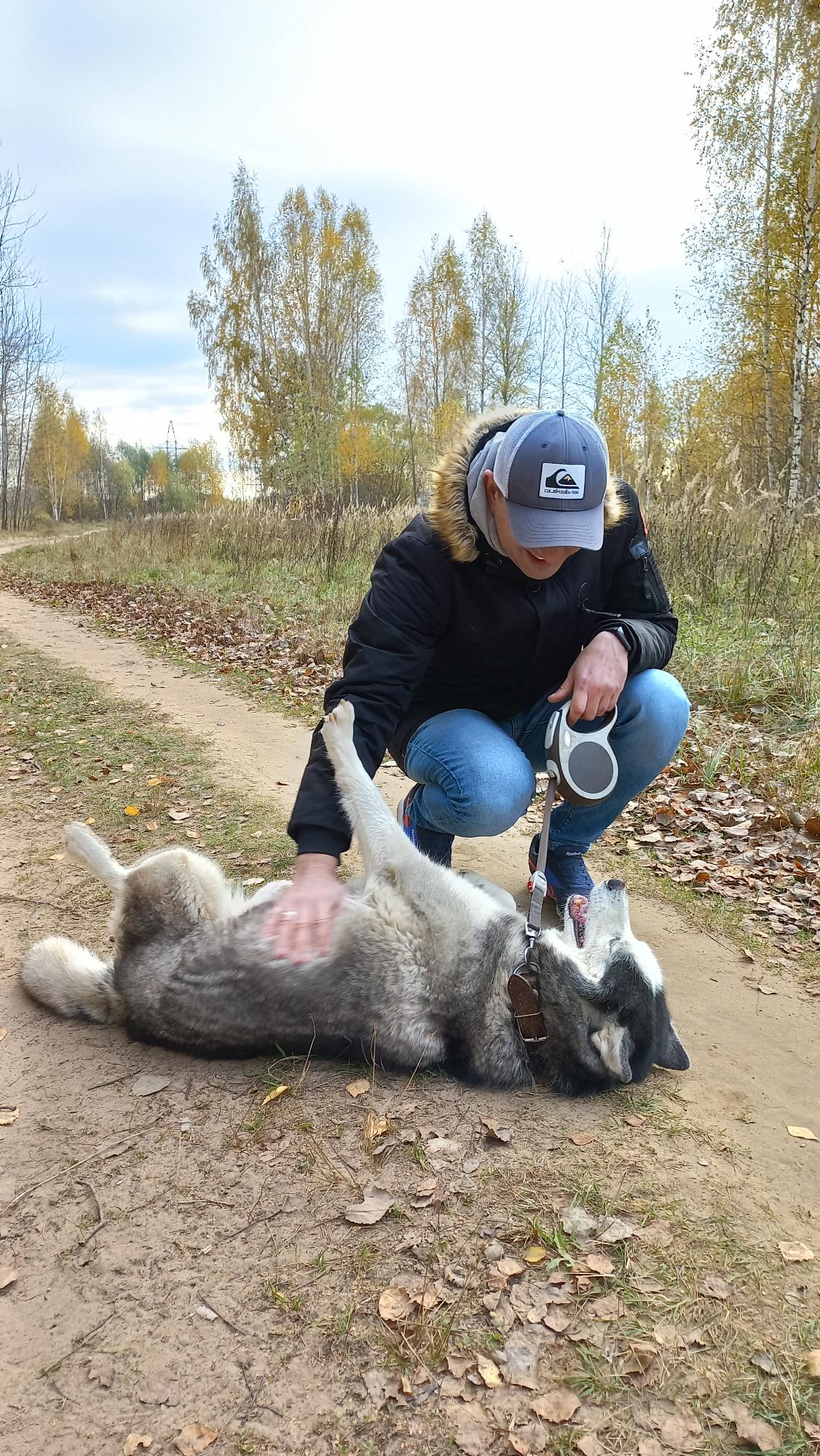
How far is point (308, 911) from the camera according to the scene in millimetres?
2322

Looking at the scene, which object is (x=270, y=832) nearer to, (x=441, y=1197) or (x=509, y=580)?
(x=509, y=580)

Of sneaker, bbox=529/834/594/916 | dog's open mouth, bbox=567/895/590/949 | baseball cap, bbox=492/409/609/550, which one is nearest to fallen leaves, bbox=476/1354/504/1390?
dog's open mouth, bbox=567/895/590/949

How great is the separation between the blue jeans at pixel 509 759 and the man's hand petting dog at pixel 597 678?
0.52 feet

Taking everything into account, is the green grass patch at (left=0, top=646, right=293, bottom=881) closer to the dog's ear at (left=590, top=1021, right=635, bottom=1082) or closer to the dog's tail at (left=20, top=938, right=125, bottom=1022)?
the dog's tail at (left=20, top=938, right=125, bottom=1022)

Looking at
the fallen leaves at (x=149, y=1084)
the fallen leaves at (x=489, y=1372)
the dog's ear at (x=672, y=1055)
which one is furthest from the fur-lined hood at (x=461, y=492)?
the fallen leaves at (x=489, y=1372)

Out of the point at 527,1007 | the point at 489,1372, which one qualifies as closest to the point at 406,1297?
the point at 489,1372

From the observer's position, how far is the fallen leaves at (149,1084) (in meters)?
2.46

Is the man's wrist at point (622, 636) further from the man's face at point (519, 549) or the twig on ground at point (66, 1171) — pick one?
the twig on ground at point (66, 1171)

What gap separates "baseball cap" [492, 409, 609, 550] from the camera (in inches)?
95.2

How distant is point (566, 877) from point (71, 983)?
6.67 feet

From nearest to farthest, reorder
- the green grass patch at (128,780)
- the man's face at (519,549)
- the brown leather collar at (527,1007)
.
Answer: the brown leather collar at (527,1007), the man's face at (519,549), the green grass patch at (128,780)

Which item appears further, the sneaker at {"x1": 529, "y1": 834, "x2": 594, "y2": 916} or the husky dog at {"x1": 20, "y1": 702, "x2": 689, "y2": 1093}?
the sneaker at {"x1": 529, "y1": 834, "x2": 594, "y2": 916}

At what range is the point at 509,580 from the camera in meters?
2.88

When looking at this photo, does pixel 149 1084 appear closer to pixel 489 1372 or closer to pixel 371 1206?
pixel 371 1206
